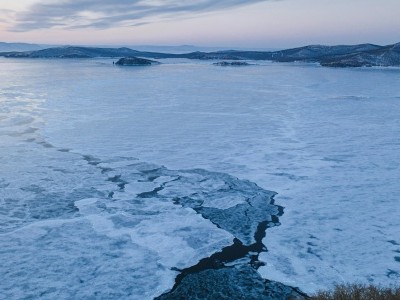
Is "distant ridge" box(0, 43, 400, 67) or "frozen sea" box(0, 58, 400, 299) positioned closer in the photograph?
"frozen sea" box(0, 58, 400, 299)

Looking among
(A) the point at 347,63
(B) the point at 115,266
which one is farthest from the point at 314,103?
(A) the point at 347,63

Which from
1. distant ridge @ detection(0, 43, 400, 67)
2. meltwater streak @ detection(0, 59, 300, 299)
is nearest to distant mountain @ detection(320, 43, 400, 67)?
distant ridge @ detection(0, 43, 400, 67)

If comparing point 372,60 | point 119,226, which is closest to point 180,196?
point 119,226

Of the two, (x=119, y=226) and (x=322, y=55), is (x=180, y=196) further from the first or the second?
(x=322, y=55)

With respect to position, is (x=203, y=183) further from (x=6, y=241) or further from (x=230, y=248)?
(x=6, y=241)

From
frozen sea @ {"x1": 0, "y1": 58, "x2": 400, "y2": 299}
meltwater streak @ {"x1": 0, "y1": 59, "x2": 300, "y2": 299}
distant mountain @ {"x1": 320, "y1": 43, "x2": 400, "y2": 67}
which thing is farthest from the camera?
distant mountain @ {"x1": 320, "y1": 43, "x2": 400, "y2": 67}

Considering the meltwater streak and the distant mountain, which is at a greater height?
the distant mountain

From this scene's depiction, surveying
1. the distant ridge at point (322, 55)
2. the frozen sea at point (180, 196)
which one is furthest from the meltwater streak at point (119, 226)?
the distant ridge at point (322, 55)

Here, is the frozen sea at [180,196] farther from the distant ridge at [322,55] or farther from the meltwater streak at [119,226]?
the distant ridge at [322,55]

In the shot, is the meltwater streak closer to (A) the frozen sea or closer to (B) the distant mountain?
(A) the frozen sea
